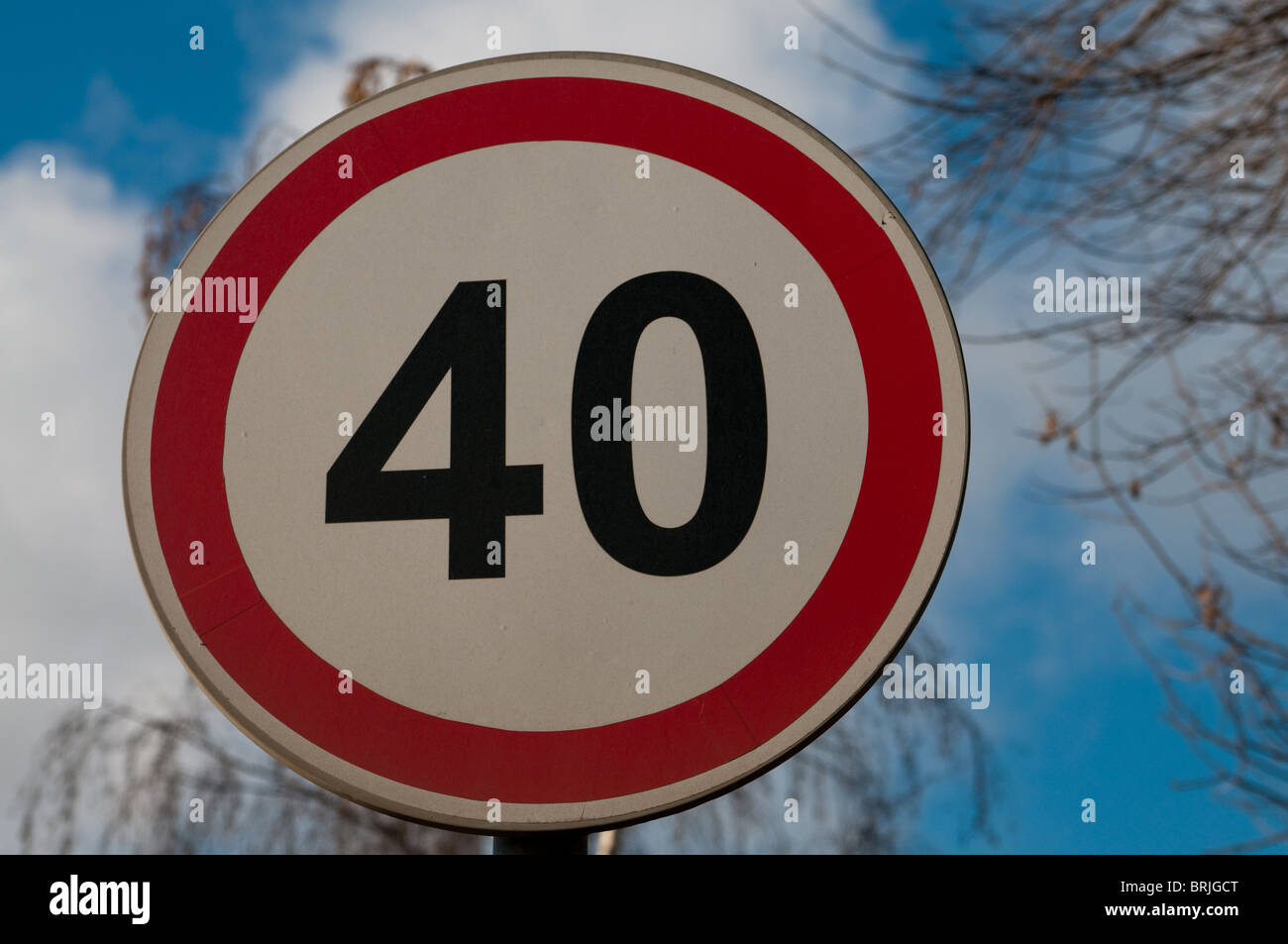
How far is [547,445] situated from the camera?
1250mm

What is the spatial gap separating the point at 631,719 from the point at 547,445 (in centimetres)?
26

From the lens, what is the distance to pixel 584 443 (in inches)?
49.2

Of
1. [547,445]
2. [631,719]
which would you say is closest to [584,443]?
[547,445]

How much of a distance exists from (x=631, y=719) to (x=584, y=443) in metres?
0.26

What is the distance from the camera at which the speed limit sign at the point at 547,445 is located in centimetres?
120

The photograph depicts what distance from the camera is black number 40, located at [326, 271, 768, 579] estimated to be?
1228 millimetres

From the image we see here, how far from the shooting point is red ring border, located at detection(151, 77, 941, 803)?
3.88 feet

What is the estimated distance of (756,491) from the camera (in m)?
1.24

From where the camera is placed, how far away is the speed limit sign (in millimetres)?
1196

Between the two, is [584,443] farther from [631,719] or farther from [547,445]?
[631,719]

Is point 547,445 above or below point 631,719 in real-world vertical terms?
above

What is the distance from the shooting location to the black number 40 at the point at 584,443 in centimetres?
123
